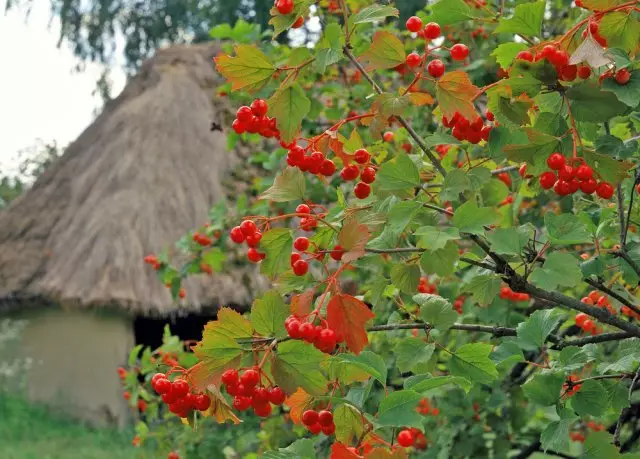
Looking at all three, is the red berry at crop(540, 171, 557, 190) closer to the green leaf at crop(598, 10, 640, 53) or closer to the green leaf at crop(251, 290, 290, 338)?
the green leaf at crop(598, 10, 640, 53)

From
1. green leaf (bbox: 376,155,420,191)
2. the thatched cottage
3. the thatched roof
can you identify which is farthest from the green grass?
green leaf (bbox: 376,155,420,191)

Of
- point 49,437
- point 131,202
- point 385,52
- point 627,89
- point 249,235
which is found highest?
point 131,202

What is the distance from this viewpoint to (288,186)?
3.89 feet

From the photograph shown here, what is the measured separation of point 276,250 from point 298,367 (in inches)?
10.7

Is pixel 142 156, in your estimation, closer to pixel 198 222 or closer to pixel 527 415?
pixel 198 222

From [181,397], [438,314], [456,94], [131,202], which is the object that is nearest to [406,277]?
[438,314]

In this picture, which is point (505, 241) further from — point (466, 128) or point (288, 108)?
point (288, 108)

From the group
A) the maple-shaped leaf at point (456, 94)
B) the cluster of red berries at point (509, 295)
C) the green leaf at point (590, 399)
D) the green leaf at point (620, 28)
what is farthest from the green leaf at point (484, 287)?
the cluster of red berries at point (509, 295)

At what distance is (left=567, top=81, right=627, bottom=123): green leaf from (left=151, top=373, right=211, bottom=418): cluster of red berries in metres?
0.61

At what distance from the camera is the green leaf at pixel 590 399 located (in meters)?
1.14

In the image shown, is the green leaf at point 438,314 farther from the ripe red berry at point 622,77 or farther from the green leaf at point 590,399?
the ripe red berry at point 622,77

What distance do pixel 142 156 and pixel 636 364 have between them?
24.0 feet

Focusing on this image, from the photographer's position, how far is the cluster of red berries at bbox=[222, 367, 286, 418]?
37.4 inches

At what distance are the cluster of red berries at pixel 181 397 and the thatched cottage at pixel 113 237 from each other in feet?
20.5
